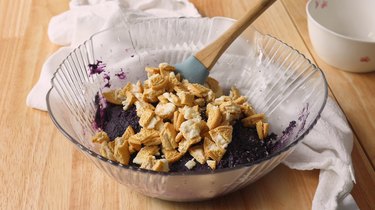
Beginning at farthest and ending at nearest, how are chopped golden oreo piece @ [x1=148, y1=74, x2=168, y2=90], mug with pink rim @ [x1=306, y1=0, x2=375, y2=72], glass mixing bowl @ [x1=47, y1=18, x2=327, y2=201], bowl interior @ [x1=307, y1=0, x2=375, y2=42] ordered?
bowl interior @ [x1=307, y1=0, x2=375, y2=42]
mug with pink rim @ [x1=306, y1=0, x2=375, y2=72]
chopped golden oreo piece @ [x1=148, y1=74, x2=168, y2=90]
glass mixing bowl @ [x1=47, y1=18, x2=327, y2=201]

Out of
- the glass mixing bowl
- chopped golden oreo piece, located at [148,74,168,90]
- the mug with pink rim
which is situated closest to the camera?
the glass mixing bowl

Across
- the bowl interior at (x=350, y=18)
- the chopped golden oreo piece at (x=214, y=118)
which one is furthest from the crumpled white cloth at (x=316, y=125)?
the bowl interior at (x=350, y=18)

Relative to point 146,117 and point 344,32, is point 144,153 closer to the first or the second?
point 146,117

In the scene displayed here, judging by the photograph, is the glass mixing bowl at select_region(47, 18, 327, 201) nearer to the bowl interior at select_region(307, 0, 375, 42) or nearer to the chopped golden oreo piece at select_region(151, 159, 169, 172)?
the chopped golden oreo piece at select_region(151, 159, 169, 172)

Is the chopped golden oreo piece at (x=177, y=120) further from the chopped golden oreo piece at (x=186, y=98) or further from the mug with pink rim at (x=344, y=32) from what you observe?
the mug with pink rim at (x=344, y=32)

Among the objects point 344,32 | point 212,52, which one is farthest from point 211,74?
point 344,32

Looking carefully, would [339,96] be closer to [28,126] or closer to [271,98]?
[271,98]

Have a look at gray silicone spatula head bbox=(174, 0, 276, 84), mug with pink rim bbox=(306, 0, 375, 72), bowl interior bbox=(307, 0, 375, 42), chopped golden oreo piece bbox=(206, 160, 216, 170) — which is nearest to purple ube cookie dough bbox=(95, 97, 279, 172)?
chopped golden oreo piece bbox=(206, 160, 216, 170)
